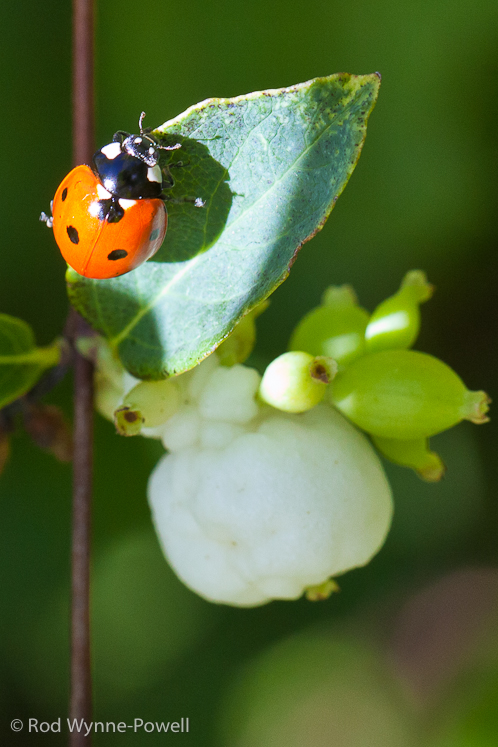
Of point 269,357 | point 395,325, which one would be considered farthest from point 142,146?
point 269,357

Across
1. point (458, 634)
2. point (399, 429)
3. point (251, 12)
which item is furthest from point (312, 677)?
point (251, 12)

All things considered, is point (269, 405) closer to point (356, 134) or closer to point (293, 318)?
point (356, 134)

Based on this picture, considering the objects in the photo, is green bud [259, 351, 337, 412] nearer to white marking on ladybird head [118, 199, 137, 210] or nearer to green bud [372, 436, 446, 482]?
green bud [372, 436, 446, 482]

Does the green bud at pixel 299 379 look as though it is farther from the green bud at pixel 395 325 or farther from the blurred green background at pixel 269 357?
the blurred green background at pixel 269 357

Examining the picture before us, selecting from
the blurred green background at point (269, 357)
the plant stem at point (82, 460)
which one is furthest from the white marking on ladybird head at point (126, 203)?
the blurred green background at point (269, 357)

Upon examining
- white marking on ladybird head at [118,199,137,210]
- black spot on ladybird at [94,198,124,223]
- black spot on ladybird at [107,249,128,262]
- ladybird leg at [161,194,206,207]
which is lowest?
black spot on ladybird at [107,249,128,262]

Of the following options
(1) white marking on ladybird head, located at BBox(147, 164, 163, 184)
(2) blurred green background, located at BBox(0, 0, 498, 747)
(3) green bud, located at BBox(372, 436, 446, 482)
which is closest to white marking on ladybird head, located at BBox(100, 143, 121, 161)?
(1) white marking on ladybird head, located at BBox(147, 164, 163, 184)
